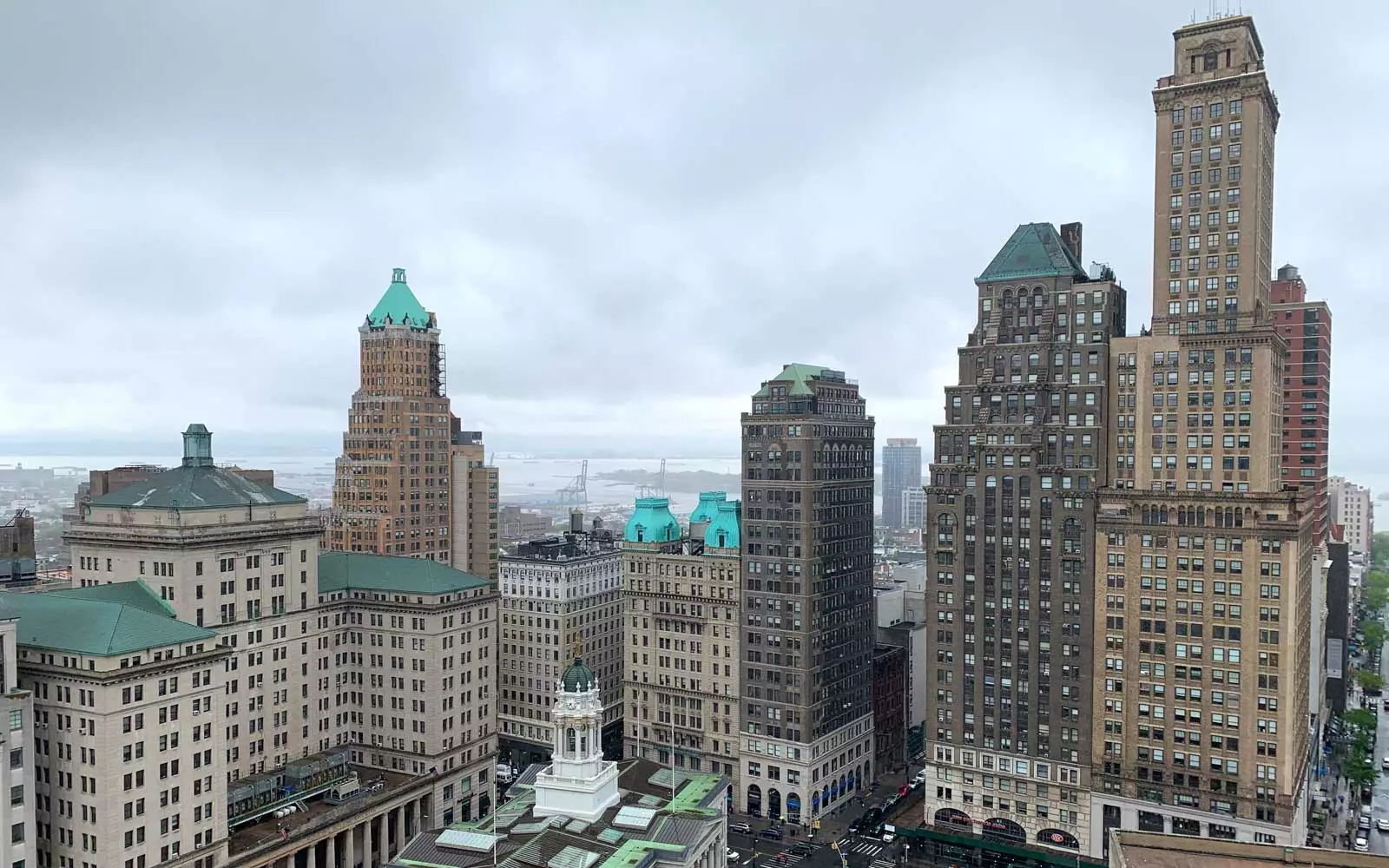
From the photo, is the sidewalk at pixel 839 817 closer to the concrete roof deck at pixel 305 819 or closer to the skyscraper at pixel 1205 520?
the skyscraper at pixel 1205 520

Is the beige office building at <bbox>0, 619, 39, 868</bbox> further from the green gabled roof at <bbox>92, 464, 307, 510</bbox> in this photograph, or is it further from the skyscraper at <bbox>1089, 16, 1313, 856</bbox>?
the skyscraper at <bbox>1089, 16, 1313, 856</bbox>

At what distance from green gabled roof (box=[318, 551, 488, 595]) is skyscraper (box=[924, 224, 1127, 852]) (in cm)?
7587

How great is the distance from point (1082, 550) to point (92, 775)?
127 meters

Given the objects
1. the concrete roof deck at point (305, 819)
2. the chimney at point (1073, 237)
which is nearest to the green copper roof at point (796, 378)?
the chimney at point (1073, 237)

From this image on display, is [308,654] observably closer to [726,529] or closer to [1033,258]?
[726,529]

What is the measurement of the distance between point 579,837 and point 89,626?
5846 centimetres

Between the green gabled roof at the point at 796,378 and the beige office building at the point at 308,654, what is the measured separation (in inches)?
2304

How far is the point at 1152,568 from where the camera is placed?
141750 millimetres

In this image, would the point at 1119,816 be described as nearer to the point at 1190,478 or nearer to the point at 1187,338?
the point at 1190,478

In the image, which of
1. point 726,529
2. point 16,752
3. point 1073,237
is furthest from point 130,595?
point 1073,237

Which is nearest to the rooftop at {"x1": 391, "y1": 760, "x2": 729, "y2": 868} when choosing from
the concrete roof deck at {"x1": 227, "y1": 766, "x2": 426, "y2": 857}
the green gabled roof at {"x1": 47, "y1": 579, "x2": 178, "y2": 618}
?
the concrete roof deck at {"x1": 227, "y1": 766, "x2": 426, "y2": 857}

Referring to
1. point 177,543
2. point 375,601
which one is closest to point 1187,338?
point 375,601

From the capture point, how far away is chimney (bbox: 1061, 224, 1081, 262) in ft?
544

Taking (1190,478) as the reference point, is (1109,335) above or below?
above
